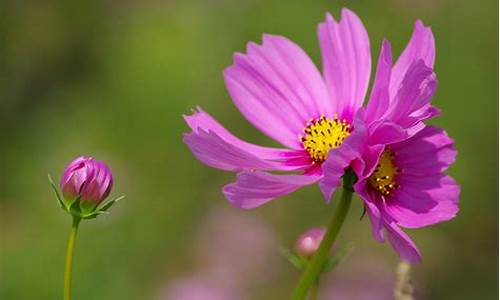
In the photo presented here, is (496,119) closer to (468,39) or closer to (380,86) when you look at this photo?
(468,39)

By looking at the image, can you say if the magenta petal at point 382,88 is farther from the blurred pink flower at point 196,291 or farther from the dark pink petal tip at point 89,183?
the blurred pink flower at point 196,291

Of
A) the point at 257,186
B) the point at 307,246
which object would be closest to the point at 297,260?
the point at 307,246

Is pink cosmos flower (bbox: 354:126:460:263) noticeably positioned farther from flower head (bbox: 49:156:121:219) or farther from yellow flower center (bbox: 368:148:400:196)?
flower head (bbox: 49:156:121:219)

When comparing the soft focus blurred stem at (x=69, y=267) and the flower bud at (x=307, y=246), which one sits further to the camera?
the flower bud at (x=307, y=246)

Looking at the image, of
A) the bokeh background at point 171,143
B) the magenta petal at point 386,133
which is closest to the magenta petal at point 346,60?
the magenta petal at point 386,133

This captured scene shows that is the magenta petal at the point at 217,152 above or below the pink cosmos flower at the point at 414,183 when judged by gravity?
above

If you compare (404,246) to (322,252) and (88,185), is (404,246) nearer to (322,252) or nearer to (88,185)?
(322,252)
